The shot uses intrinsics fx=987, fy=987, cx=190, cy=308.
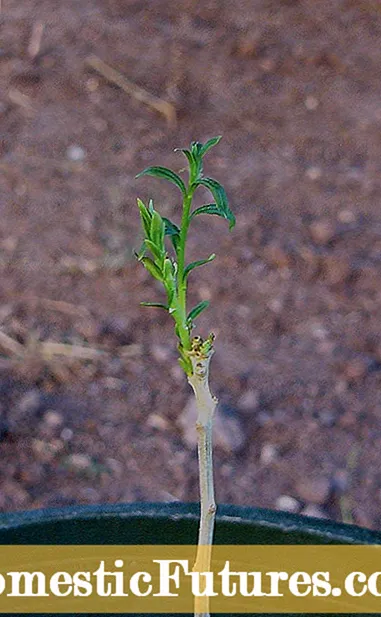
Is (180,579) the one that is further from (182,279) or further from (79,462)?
(79,462)

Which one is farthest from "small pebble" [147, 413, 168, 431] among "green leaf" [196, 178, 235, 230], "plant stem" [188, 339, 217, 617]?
"green leaf" [196, 178, 235, 230]

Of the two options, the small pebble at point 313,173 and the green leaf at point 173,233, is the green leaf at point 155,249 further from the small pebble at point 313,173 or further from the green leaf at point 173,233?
the small pebble at point 313,173

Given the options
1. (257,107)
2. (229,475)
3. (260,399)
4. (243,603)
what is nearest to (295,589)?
(243,603)

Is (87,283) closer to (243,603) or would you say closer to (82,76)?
(82,76)

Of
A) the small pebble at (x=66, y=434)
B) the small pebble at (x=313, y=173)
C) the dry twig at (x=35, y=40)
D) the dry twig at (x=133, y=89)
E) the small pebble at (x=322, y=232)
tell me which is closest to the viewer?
the small pebble at (x=66, y=434)

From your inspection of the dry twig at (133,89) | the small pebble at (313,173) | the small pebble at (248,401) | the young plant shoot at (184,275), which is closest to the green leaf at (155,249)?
the young plant shoot at (184,275)
